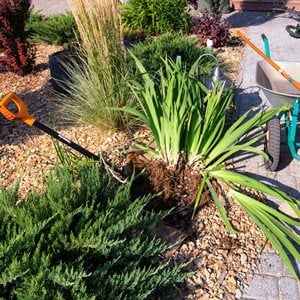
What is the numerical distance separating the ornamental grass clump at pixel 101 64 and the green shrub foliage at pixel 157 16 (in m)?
2.79

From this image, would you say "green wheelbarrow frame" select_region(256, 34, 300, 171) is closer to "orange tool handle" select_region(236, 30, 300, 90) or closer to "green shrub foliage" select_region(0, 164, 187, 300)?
"orange tool handle" select_region(236, 30, 300, 90)

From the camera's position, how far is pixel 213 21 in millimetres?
5832

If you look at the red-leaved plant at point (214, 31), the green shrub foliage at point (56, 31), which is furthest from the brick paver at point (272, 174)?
the green shrub foliage at point (56, 31)

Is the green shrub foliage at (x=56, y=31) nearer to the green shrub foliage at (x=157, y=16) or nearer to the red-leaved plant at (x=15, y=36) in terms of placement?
the green shrub foliage at (x=157, y=16)

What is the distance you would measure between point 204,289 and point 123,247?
1.92ft

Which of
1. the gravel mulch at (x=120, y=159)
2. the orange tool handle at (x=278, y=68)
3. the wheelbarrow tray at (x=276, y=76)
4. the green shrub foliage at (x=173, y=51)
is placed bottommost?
the gravel mulch at (x=120, y=159)

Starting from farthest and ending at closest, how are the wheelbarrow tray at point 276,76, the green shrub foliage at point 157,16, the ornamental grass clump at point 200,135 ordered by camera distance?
1. the green shrub foliage at point 157,16
2. the wheelbarrow tray at point 276,76
3. the ornamental grass clump at point 200,135

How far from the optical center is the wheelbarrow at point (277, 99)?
9.72 feet

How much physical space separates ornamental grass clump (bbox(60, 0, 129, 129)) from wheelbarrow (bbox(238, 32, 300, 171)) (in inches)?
42.3

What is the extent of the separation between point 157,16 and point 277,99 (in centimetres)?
362

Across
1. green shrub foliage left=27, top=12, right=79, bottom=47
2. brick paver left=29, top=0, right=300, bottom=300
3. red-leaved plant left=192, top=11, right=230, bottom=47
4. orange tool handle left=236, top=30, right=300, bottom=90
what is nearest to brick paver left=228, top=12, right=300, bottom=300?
brick paver left=29, top=0, right=300, bottom=300

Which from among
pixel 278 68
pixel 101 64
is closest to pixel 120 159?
pixel 101 64

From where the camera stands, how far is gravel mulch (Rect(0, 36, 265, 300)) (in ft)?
7.56

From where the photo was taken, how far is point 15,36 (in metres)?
4.56
